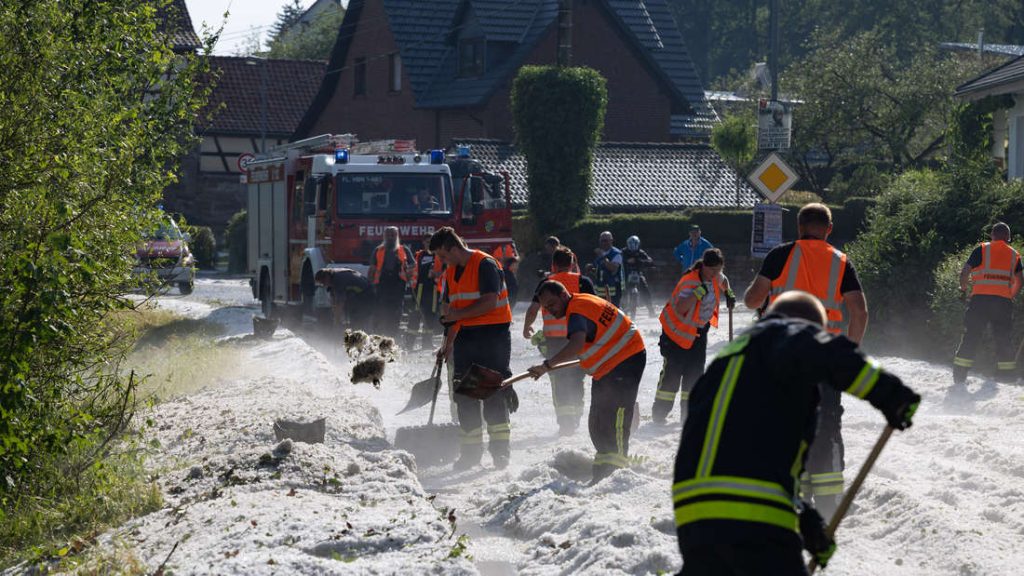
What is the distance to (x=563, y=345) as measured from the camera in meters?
12.6

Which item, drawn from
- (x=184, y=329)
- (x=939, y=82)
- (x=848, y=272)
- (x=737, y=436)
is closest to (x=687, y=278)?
(x=848, y=272)

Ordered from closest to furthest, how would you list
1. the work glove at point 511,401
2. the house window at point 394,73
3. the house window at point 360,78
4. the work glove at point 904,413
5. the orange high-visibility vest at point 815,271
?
the work glove at point 904,413
the orange high-visibility vest at point 815,271
the work glove at point 511,401
the house window at point 394,73
the house window at point 360,78

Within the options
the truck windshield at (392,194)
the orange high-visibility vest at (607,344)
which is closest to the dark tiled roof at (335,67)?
the truck windshield at (392,194)

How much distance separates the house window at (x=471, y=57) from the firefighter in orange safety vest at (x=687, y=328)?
95.3 feet

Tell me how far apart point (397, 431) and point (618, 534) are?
4799mm

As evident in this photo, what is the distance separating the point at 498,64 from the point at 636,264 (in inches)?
685

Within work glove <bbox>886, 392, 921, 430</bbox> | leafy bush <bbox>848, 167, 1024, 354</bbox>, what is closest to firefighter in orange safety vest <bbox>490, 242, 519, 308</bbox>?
leafy bush <bbox>848, 167, 1024, 354</bbox>

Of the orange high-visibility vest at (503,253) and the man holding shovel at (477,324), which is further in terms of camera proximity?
the orange high-visibility vest at (503,253)

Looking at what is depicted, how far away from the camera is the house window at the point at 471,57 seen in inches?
1629

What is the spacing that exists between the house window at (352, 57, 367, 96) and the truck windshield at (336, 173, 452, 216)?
2698cm

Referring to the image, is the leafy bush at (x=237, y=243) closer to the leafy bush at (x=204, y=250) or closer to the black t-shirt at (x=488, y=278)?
the leafy bush at (x=204, y=250)

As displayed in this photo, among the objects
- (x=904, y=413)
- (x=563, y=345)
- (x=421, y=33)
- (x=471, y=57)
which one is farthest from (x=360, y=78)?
(x=904, y=413)

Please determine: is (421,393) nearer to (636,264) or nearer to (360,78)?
(636,264)

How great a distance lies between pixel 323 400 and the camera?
13.5m
